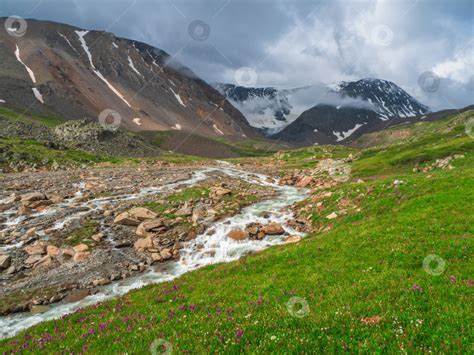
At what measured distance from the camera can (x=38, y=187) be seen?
164 feet

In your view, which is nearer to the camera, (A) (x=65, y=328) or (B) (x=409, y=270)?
(B) (x=409, y=270)

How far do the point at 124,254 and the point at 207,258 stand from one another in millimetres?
Answer: 7437

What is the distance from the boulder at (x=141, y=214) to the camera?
34.3 metres

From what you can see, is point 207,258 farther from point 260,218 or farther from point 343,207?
point 343,207

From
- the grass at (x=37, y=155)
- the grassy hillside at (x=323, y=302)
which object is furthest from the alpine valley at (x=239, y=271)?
the grass at (x=37, y=155)

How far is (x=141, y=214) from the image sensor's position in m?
34.8

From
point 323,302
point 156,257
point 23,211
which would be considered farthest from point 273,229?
point 23,211

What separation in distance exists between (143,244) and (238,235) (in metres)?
9.20

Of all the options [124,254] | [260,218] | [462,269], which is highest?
[462,269]

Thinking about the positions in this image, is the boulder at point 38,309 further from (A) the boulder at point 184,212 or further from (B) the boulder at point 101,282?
(A) the boulder at point 184,212

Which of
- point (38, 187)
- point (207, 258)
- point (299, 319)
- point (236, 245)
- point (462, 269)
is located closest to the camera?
point (299, 319)

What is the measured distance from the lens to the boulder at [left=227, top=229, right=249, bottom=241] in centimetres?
2970

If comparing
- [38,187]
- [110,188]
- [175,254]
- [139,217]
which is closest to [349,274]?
[175,254]

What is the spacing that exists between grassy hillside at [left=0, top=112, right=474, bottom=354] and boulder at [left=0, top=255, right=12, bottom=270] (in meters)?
12.8
